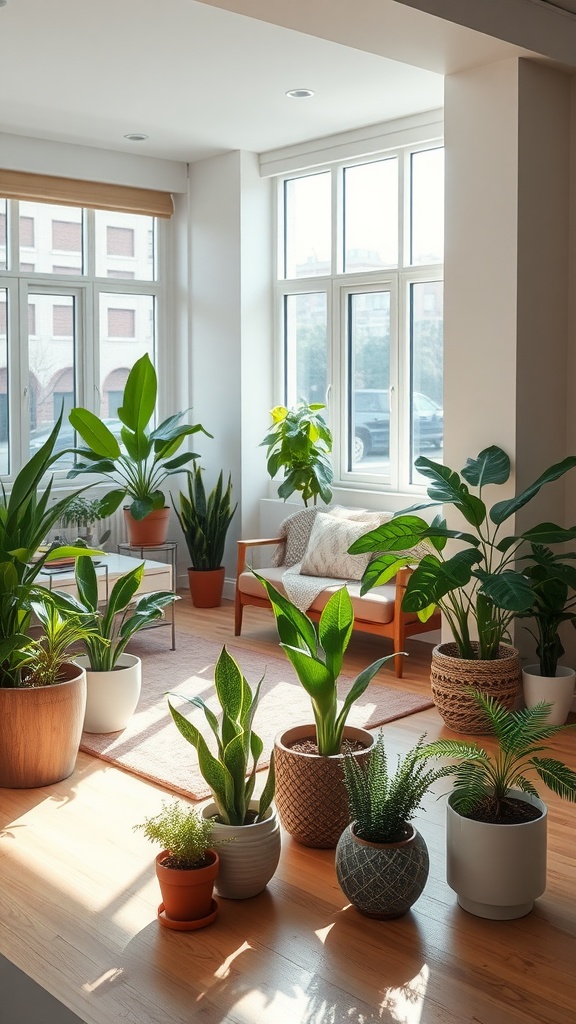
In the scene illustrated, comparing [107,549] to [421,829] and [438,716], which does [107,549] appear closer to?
[438,716]

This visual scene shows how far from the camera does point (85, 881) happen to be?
3.19 meters

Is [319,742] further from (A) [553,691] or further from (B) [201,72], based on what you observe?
(B) [201,72]

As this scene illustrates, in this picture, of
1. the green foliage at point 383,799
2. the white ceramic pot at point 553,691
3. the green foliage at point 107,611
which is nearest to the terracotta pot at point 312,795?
the green foliage at point 383,799

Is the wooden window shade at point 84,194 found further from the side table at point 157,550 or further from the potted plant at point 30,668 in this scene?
the potted plant at point 30,668

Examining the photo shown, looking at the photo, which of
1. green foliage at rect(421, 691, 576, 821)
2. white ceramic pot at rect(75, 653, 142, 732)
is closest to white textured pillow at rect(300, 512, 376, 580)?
Answer: white ceramic pot at rect(75, 653, 142, 732)

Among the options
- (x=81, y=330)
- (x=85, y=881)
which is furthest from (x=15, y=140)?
(x=85, y=881)

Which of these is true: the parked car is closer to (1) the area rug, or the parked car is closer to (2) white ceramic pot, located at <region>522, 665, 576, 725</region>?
(1) the area rug

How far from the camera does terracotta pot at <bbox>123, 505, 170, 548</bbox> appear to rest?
6.89 m

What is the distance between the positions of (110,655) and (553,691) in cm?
190

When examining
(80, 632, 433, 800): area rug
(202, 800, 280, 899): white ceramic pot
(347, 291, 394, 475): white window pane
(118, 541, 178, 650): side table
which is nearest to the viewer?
(202, 800, 280, 899): white ceramic pot

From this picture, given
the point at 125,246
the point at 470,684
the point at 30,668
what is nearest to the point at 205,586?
the point at 125,246

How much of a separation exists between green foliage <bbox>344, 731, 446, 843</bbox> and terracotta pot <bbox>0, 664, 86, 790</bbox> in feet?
4.39

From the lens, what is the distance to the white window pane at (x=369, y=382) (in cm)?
666

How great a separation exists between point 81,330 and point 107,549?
1553 mm
